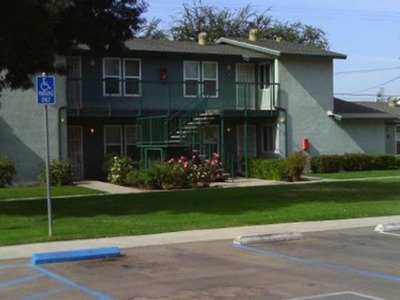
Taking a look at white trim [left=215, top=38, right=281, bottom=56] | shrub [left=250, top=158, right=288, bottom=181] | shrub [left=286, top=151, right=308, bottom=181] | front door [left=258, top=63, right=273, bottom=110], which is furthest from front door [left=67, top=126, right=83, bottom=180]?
white trim [left=215, top=38, right=281, bottom=56]

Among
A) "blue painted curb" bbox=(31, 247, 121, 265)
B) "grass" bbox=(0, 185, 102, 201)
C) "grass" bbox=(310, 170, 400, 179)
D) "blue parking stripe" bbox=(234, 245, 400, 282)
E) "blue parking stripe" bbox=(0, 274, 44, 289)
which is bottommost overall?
"blue parking stripe" bbox=(234, 245, 400, 282)

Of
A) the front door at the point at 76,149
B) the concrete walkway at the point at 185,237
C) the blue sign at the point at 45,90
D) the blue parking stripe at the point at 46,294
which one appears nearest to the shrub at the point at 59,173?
the front door at the point at 76,149

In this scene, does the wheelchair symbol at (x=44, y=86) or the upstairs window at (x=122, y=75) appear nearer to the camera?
the wheelchair symbol at (x=44, y=86)

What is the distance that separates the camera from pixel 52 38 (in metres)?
17.2

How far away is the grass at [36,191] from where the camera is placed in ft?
72.6

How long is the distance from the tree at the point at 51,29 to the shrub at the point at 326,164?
15.3m

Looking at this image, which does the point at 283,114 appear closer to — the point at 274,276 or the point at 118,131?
the point at 118,131

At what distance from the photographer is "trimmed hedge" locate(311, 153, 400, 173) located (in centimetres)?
3180

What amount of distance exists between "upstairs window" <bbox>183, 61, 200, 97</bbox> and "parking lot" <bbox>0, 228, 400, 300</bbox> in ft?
63.1

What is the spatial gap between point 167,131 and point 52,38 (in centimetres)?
1065

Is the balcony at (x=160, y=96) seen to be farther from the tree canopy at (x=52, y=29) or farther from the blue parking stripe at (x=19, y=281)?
the blue parking stripe at (x=19, y=281)

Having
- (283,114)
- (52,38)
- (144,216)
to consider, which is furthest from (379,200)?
(283,114)

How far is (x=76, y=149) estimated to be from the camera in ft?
96.4

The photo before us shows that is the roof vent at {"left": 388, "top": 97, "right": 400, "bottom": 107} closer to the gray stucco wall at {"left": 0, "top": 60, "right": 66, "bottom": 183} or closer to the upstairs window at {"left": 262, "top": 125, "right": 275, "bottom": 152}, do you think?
the upstairs window at {"left": 262, "top": 125, "right": 275, "bottom": 152}
